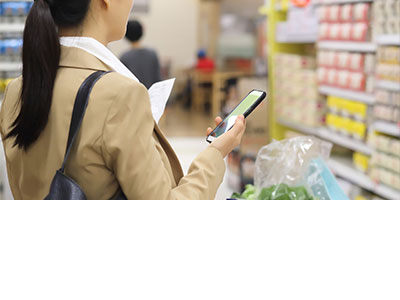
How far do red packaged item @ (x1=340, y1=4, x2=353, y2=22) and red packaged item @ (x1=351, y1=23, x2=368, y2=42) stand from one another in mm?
147

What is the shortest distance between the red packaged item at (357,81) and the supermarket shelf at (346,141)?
428 millimetres

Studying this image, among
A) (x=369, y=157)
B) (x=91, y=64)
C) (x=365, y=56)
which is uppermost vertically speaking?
(x=91, y=64)

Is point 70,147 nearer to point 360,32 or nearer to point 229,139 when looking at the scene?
point 229,139

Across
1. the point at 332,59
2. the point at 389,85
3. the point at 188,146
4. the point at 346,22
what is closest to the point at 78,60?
the point at 389,85

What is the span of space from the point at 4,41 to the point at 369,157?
3062 mm

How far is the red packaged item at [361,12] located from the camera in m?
4.71

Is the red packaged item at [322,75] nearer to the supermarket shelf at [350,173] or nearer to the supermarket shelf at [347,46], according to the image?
the supermarket shelf at [347,46]

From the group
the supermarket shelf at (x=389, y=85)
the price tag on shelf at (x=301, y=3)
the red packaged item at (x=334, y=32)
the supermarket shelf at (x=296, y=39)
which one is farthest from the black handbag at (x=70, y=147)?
the price tag on shelf at (x=301, y=3)

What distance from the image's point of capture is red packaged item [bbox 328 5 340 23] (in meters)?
5.19

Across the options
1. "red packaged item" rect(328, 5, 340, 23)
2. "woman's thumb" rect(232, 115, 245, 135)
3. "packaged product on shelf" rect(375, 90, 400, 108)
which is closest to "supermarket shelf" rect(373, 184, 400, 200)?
"packaged product on shelf" rect(375, 90, 400, 108)

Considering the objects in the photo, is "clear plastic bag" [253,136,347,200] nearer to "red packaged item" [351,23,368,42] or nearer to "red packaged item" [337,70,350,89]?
"red packaged item" [351,23,368,42]
